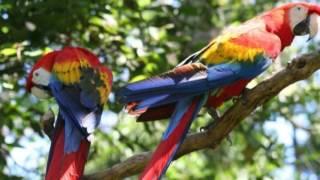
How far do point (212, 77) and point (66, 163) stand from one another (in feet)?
1.97

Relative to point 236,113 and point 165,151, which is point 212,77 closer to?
point 236,113

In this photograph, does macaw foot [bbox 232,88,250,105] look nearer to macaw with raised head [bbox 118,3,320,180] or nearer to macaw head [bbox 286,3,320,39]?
macaw with raised head [bbox 118,3,320,180]

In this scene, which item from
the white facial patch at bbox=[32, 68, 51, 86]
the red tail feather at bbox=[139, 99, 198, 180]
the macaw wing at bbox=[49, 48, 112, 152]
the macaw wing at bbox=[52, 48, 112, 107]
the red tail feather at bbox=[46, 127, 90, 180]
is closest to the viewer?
the red tail feather at bbox=[139, 99, 198, 180]

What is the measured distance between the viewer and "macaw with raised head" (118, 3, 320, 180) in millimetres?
2342

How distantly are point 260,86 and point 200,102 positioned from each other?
0.22m

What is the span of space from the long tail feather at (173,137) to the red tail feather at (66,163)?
279 millimetres

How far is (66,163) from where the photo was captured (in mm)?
2430

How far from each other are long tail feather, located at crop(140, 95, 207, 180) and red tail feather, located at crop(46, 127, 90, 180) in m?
0.28

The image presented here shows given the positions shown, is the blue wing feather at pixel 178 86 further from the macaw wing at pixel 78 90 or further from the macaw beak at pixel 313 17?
the macaw beak at pixel 313 17

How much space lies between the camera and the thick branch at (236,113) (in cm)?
234

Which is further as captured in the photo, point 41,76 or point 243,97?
point 41,76

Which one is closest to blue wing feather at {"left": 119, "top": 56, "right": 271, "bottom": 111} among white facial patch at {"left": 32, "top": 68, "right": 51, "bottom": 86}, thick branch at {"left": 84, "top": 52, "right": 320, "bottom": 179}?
thick branch at {"left": 84, "top": 52, "right": 320, "bottom": 179}

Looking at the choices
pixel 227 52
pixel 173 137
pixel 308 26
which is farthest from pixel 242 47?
pixel 173 137

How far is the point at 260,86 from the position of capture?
2.40 metres
